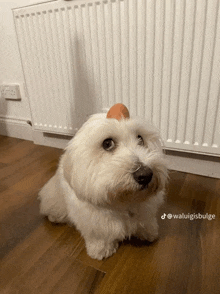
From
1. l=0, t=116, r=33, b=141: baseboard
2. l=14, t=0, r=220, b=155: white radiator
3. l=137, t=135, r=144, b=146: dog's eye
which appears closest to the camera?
l=137, t=135, r=144, b=146: dog's eye

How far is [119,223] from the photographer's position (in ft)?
2.53

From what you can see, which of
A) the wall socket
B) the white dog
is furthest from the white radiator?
the white dog

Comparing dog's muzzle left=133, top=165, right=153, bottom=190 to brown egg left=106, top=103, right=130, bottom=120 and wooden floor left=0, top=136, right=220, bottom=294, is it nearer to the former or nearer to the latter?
brown egg left=106, top=103, right=130, bottom=120

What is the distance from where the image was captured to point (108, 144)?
0.70 m

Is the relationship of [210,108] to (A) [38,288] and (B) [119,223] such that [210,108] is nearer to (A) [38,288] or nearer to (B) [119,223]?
(B) [119,223]

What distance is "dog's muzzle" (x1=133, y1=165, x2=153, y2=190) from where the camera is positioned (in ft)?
1.98

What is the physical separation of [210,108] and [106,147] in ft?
2.29

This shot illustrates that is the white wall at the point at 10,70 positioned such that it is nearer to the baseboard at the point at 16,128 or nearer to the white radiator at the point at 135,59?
the baseboard at the point at 16,128

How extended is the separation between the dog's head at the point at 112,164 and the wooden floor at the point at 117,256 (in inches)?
12.5

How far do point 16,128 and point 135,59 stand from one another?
4.32 ft

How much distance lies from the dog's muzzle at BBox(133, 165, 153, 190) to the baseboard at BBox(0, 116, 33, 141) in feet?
5.00

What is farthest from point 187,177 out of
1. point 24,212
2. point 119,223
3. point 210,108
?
point 24,212

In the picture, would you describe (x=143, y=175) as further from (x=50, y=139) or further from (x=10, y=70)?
(x=10, y=70)

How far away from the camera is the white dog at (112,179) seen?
62 cm
